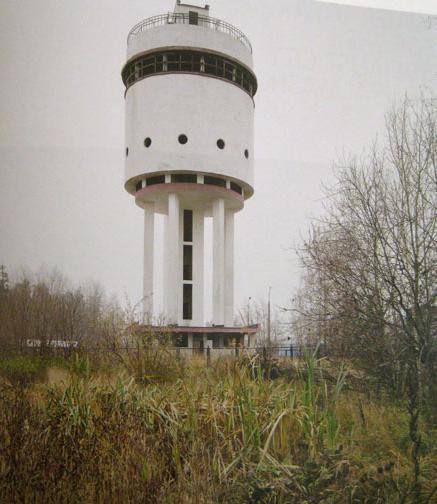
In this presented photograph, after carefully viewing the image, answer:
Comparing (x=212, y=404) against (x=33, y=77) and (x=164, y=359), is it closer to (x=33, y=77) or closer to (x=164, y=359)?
(x=164, y=359)

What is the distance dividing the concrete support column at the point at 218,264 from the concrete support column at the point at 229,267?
0.47 feet

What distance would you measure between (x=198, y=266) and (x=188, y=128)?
4.39 meters

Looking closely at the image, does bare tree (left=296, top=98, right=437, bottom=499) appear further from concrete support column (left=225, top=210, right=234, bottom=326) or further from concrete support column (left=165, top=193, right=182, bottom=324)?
concrete support column (left=165, top=193, right=182, bottom=324)

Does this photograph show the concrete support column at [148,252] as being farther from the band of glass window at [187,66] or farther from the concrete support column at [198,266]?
the band of glass window at [187,66]

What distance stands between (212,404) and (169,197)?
9.82m

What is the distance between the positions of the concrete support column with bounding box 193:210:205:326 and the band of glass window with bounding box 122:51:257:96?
163 inches

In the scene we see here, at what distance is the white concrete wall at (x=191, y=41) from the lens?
12055 millimetres

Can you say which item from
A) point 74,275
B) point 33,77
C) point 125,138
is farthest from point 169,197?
point 33,77

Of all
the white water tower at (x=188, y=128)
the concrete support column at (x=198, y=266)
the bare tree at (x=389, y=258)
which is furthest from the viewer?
the concrete support column at (x=198, y=266)

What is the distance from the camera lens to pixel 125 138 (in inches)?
467

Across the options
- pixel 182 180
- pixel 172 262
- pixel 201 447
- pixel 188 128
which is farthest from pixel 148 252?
pixel 201 447

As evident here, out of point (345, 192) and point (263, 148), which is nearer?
point (345, 192)

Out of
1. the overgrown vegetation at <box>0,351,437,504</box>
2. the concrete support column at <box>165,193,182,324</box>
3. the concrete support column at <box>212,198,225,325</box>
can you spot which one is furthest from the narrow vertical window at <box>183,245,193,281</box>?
the overgrown vegetation at <box>0,351,437,504</box>

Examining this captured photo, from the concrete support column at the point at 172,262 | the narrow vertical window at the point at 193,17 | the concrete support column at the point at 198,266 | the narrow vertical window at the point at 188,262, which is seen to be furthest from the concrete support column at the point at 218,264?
the narrow vertical window at the point at 193,17
